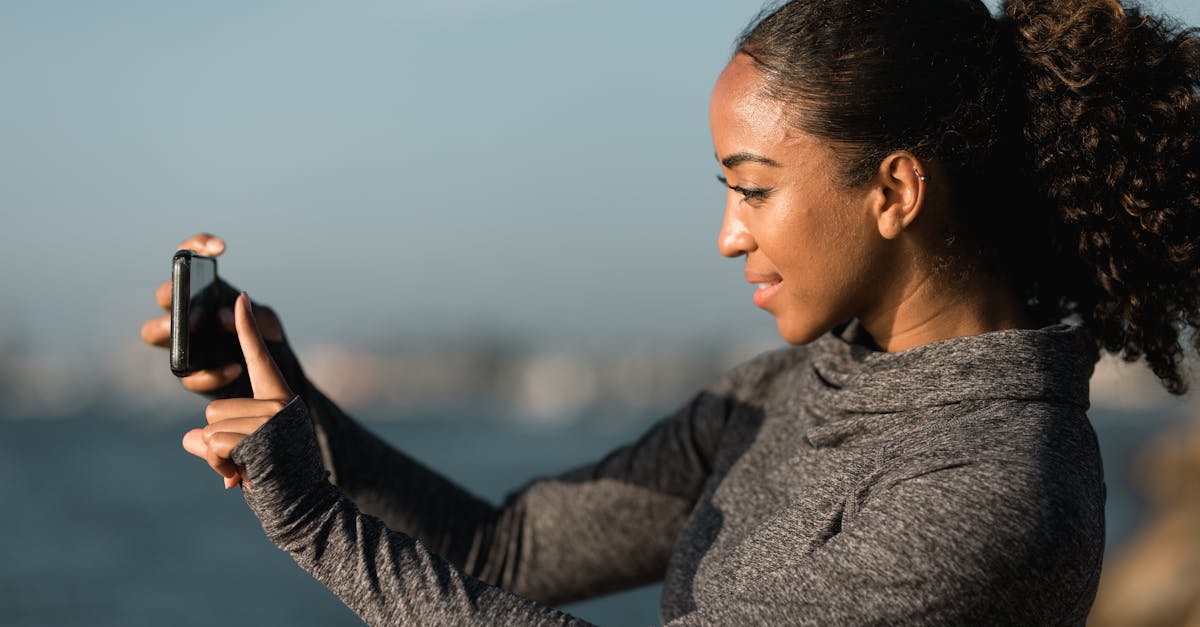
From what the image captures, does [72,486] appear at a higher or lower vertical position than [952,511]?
lower

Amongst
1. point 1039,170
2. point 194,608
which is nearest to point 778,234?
point 1039,170

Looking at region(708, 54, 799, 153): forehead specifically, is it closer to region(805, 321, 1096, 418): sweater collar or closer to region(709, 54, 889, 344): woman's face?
region(709, 54, 889, 344): woman's face

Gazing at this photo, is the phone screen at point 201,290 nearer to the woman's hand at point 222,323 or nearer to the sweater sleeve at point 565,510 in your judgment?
the woman's hand at point 222,323

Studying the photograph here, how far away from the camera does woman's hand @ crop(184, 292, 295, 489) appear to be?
5.84 ft

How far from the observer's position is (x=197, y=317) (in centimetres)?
207

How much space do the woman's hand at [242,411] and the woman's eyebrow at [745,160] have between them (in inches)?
32.0

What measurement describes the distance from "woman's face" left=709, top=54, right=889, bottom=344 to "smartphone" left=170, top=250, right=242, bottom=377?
903mm

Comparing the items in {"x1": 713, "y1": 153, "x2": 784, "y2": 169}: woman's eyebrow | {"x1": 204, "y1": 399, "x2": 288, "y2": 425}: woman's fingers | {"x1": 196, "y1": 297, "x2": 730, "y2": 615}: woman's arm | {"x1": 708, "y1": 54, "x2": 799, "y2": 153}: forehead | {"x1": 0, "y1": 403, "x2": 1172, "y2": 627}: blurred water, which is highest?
{"x1": 708, "y1": 54, "x2": 799, "y2": 153}: forehead

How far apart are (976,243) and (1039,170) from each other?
16 cm

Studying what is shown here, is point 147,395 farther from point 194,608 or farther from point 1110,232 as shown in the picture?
point 1110,232

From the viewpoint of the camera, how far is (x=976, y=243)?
6.95 feet

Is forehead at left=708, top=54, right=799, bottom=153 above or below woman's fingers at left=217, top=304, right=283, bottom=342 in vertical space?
above

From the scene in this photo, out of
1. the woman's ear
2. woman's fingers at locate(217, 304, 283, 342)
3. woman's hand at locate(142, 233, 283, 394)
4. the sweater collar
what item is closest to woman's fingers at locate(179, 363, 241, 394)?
woman's hand at locate(142, 233, 283, 394)

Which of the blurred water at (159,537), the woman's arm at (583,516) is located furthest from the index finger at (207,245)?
the blurred water at (159,537)
